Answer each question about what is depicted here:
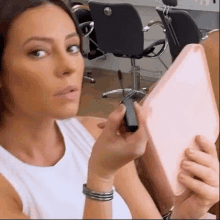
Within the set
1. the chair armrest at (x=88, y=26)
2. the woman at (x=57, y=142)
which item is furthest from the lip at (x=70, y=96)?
the chair armrest at (x=88, y=26)

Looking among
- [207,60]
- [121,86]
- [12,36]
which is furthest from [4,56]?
[207,60]

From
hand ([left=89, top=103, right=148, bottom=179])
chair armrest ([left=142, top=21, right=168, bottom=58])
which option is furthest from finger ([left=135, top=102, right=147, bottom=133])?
chair armrest ([left=142, top=21, right=168, bottom=58])

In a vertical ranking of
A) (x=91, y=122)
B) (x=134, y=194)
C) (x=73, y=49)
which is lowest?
(x=134, y=194)

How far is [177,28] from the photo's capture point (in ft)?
1.39

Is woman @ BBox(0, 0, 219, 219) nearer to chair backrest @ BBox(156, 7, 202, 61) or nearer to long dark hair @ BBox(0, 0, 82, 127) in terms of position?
long dark hair @ BBox(0, 0, 82, 127)

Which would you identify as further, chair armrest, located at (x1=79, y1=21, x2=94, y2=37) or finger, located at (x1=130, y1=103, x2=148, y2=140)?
chair armrest, located at (x1=79, y1=21, x2=94, y2=37)

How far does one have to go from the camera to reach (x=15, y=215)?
42 cm

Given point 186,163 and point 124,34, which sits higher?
point 124,34

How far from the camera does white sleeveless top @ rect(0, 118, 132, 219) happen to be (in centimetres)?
43

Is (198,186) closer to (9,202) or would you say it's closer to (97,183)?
(97,183)

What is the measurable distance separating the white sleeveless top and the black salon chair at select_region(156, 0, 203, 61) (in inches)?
6.8

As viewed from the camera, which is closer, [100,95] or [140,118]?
[140,118]

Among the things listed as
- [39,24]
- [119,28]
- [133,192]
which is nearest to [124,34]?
[119,28]

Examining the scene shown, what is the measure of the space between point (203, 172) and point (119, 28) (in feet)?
0.74
